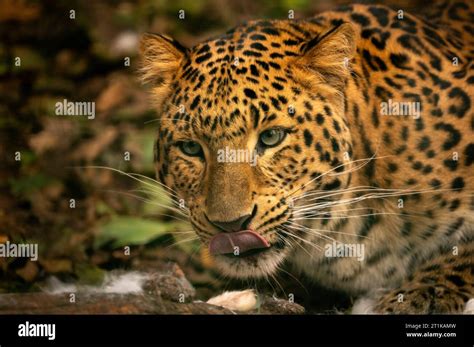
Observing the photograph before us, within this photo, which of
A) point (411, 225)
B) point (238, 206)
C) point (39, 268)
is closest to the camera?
point (238, 206)

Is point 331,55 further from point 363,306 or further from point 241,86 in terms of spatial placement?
point 363,306

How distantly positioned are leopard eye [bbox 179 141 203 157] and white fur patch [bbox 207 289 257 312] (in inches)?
42.3

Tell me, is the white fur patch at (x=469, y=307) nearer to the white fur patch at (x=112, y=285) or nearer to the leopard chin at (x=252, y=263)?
the leopard chin at (x=252, y=263)

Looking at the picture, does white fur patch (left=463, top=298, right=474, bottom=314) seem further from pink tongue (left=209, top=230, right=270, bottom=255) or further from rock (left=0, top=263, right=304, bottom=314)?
pink tongue (left=209, top=230, right=270, bottom=255)

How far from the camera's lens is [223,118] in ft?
18.2

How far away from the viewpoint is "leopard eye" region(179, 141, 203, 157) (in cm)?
573

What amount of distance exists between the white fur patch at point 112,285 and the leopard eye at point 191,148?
1.07 m

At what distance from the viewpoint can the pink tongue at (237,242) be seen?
5391 mm

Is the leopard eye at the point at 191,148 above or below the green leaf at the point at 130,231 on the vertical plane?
above

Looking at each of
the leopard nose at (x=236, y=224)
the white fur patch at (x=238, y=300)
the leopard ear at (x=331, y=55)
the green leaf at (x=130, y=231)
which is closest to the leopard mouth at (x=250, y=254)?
the leopard nose at (x=236, y=224)

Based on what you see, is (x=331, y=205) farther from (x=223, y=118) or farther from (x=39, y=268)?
(x=39, y=268)

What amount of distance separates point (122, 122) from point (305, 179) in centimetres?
374

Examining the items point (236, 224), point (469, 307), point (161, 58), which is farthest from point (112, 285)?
point (469, 307)
